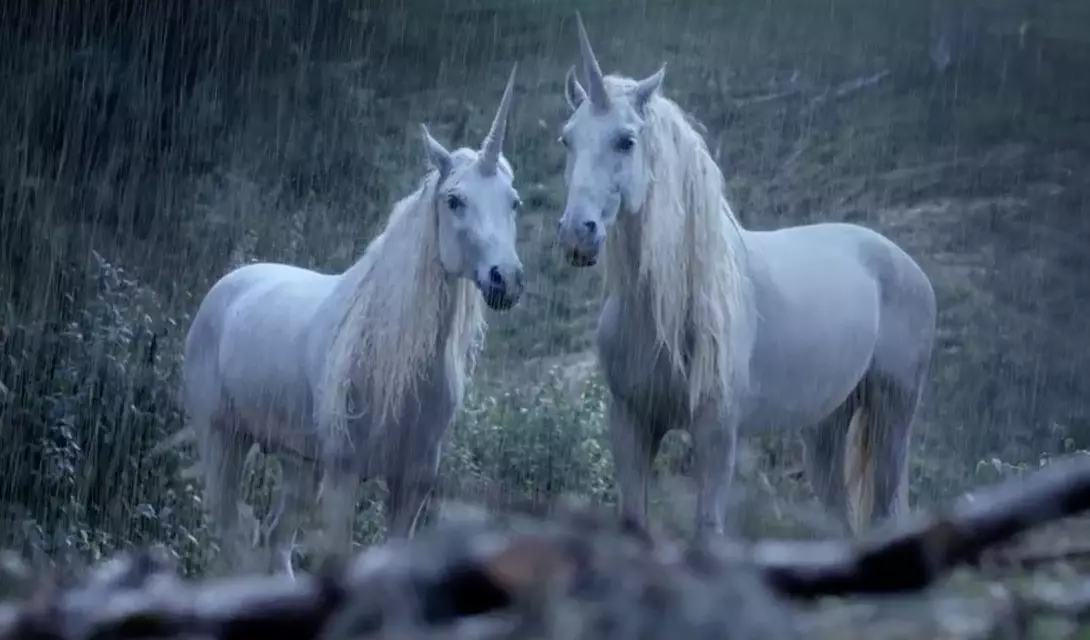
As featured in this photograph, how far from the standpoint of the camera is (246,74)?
8547mm

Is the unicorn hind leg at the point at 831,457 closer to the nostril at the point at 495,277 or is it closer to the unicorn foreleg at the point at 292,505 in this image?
the nostril at the point at 495,277

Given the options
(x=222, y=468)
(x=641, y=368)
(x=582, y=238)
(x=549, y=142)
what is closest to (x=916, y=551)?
(x=582, y=238)

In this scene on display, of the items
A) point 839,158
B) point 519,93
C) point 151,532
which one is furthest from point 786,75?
point 151,532

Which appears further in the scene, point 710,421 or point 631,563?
point 710,421

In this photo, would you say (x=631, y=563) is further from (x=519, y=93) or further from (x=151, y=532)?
(x=519, y=93)

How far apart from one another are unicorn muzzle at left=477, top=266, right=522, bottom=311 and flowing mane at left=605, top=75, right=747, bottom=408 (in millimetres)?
249

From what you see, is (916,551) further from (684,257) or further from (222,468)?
(222,468)

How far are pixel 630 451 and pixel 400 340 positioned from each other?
2.19 feet

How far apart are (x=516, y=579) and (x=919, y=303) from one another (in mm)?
3793

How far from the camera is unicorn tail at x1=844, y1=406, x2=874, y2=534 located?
459cm

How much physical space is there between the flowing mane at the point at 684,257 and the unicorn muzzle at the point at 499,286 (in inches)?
9.8

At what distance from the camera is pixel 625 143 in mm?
3814

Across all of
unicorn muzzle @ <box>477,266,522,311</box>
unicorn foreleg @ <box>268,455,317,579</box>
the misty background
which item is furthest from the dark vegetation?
unicorn muzzle @ <box>477,266,522,311</box>

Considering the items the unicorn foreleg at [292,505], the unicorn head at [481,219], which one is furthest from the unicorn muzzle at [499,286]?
the unicorn foreleg at [292,505]
